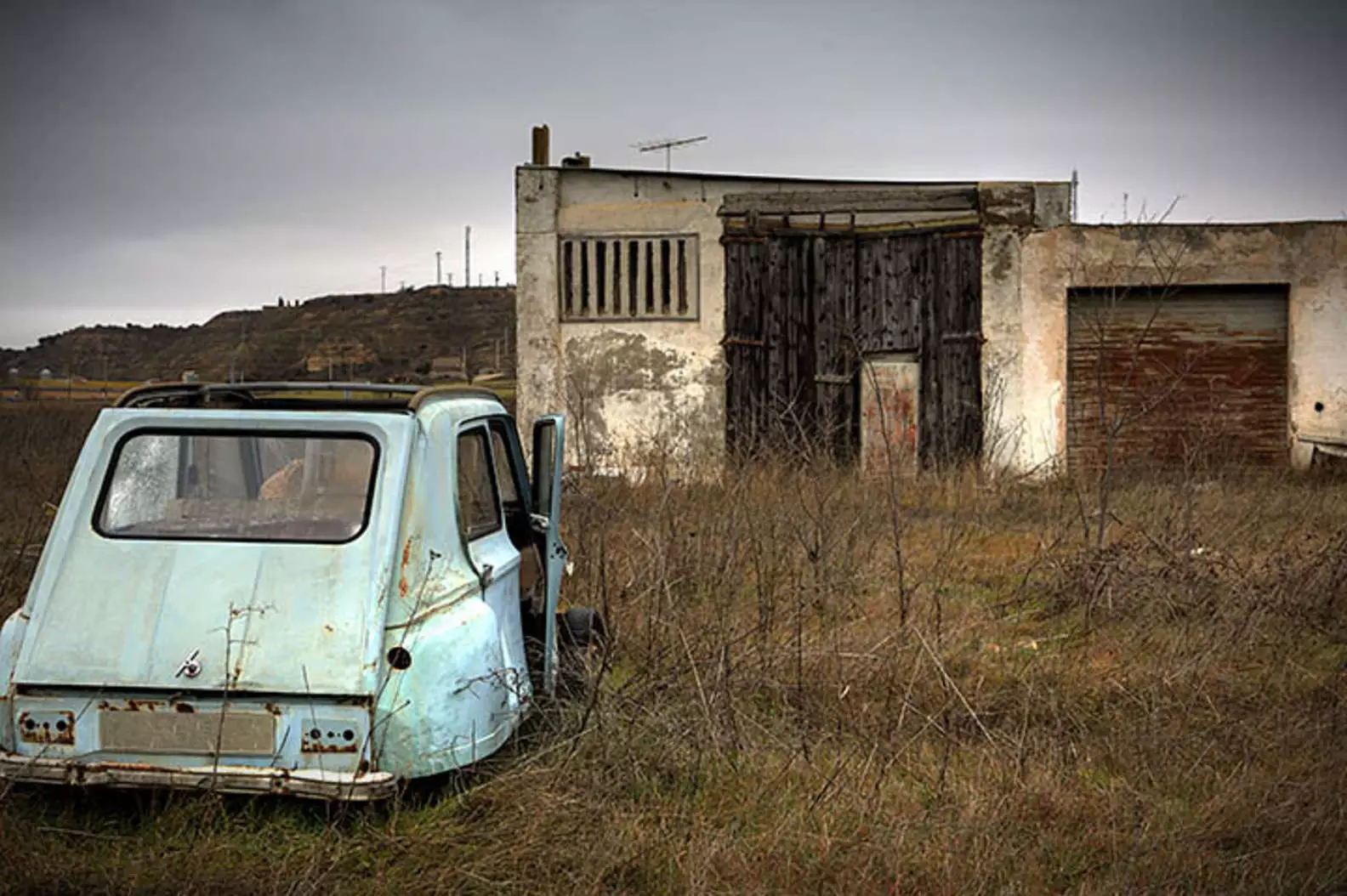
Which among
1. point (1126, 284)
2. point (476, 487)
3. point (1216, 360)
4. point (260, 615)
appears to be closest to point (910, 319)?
point (1126, 284)

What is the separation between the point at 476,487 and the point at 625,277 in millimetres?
13476

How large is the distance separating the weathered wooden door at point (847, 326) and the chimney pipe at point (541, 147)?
3435mm

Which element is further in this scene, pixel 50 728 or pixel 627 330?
pixel 627 330

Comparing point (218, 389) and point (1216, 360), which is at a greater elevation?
A: point (1216, 360)

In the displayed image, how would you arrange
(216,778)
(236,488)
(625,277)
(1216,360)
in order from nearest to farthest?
(216,778) < (236,488) < (1216,360) < (625,277)

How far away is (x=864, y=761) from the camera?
540cm

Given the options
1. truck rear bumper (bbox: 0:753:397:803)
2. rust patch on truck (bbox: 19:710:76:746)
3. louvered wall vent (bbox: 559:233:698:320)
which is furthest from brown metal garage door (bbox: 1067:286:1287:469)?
rust patch on truck (bbox: 19:710:76:746)

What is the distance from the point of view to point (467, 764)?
4.51 meters

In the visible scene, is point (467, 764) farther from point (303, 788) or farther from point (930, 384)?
point (930, 384)

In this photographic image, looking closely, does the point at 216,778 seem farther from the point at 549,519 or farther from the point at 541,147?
the point at 541,147

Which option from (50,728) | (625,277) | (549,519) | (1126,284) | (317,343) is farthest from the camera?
(317,343)

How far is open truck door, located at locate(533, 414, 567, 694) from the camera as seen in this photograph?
19.1 ft

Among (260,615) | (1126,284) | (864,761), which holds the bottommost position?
(864,761)

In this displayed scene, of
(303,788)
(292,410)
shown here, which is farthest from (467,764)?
(292,410)
